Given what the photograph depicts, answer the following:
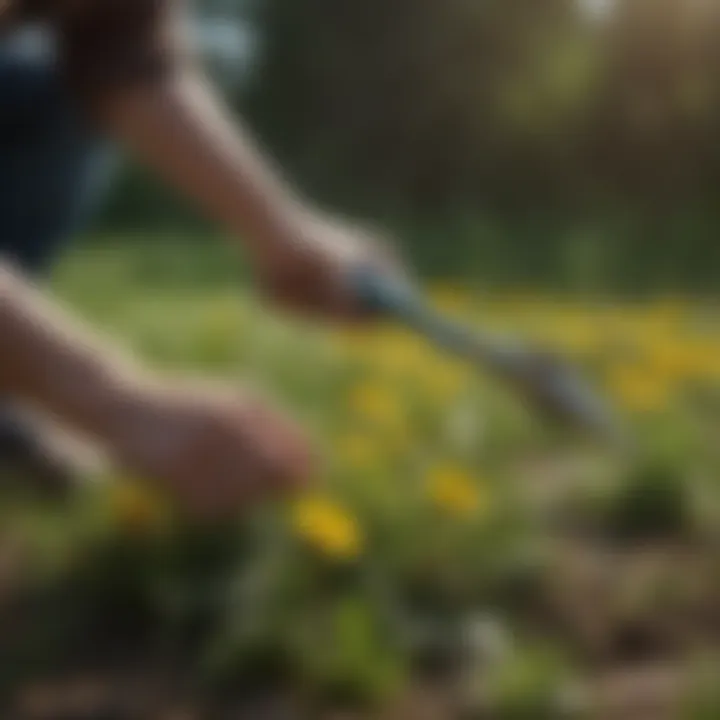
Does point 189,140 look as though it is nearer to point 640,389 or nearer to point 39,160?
point 39,160

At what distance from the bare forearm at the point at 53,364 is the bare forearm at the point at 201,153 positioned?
0.26 meters

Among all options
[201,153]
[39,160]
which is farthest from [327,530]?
[39,160]

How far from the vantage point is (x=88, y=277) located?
1.72 m

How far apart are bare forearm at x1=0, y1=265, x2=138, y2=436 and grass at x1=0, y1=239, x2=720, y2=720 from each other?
0.40 ft

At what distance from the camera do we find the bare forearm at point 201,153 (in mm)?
927

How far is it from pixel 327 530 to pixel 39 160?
0.43 m

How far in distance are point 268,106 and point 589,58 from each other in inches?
20.9

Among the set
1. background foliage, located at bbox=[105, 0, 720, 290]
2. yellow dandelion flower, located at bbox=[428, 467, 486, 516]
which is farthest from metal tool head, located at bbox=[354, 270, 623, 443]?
background foliage, located at bbox=[105, 0, 720, 290]

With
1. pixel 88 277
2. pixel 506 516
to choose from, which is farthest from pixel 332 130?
pixel 506 516

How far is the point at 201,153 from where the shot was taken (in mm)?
931

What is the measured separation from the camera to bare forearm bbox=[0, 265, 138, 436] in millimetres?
661

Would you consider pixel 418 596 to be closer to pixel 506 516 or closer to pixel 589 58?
pixel 506 516

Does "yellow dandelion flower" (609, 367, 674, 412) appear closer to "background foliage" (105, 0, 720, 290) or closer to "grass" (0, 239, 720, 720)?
"grass" (0, 239, 720, 720)

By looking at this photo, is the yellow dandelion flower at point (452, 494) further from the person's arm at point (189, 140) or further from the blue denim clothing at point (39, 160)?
the blue denim clothing at point (39, 160)
